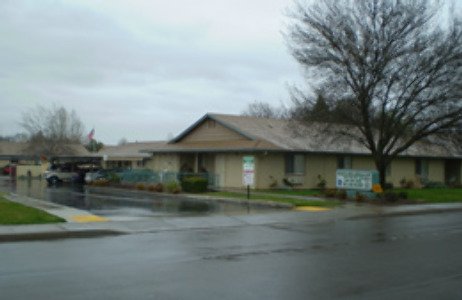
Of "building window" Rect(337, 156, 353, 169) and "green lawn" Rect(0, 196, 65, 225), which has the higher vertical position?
"building window" Rect(337, 156, 353, 169)

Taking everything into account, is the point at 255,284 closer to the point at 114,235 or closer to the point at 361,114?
the point at 114,235

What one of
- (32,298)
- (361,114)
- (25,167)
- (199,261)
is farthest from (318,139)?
(25,167)

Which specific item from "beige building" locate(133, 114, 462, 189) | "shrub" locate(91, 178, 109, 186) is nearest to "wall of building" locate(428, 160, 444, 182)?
"beige building" locate(133, 114, 462, 189)

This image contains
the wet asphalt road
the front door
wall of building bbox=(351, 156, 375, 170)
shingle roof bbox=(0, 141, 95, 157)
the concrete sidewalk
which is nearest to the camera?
the wet asphalt road

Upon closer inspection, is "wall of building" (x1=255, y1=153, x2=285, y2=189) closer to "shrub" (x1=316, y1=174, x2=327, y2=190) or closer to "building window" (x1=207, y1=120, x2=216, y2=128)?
"shrub" (x1=316, y1=174, x2=327, y2=190)

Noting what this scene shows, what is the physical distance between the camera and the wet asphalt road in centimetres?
833

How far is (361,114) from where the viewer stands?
98.1ft

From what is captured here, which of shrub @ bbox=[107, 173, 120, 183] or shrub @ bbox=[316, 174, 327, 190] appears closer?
shrub @ bbox=[316, 174, 327, 190]

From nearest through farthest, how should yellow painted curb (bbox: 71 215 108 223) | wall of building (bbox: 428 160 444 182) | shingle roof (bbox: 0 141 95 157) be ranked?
yellow painted curb (bbox: 71 215 108 223) < wall of building (bbox: 428 160 444 182) < shingle roof (bbox: 0 141 95 157)

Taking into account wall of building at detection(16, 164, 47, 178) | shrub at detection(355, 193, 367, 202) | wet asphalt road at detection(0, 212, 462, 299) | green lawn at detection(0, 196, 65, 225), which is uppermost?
wall of building at detection(16, 164, 47, 178)

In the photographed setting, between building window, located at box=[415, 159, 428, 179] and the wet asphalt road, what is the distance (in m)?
30.5

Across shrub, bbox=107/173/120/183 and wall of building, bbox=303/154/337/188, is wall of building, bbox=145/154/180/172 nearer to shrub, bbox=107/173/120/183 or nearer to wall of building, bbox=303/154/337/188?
shrub, bbox=107/173/120/183

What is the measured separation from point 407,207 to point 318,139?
26.7 feet

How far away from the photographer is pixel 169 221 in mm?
18375
